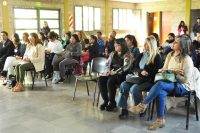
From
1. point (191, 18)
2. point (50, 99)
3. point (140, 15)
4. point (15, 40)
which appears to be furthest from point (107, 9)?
point (50, 99)

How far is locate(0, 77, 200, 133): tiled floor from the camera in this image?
10.9 feet

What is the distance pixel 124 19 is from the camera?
15555 mm

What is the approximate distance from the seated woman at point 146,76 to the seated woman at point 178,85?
0.22 meters

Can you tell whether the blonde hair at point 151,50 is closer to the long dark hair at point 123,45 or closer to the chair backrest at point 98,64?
the long dark hair at point 123,45

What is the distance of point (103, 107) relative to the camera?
4.09 meters

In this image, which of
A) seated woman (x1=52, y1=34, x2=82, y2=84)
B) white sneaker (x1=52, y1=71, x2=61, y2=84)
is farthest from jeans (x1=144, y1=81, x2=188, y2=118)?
white sneaker (x1=52, y1=71, x2=61, y2=84)

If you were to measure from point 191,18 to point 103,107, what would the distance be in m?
10.7

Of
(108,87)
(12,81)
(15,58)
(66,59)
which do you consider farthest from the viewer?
(66,59)

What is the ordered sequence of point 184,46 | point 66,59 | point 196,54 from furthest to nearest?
point 66,59
point 196,54
point 184,46

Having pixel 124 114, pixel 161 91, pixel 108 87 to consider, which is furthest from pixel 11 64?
pixel 161 91

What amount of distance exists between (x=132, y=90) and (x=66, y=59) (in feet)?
9.11

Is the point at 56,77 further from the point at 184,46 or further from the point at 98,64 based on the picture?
the point at 184,46

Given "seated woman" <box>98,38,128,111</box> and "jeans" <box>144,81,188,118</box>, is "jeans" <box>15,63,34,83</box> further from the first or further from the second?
"jeans" <box>144,81,188,118</box>

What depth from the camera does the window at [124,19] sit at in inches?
586
